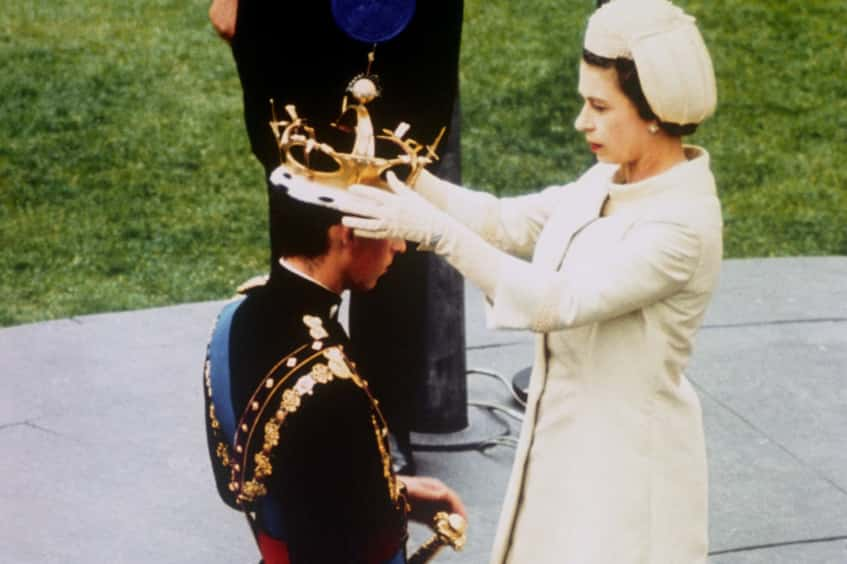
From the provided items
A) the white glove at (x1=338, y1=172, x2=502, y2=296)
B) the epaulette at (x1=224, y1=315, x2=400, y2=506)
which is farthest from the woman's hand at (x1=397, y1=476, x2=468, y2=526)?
the white glove at (x1=338, y1=172, x2=502, y2=296)

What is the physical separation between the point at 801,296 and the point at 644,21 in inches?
193

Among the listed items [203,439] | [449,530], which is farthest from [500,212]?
[203,439]

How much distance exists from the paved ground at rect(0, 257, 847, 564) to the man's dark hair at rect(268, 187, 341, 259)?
8.25ft

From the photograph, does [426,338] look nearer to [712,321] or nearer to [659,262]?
[712,321]

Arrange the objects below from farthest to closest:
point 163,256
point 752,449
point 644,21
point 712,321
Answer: point 163,256 < point 712,321 < point 752,449 < point 644,21

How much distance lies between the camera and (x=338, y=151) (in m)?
2.95

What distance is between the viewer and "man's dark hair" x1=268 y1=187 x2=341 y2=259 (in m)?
2.91

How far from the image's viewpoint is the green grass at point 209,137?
9227 millimetres

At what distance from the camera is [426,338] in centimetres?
600

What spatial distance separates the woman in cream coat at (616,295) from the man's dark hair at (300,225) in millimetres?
275

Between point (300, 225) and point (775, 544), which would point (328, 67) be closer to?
point (300, 225)

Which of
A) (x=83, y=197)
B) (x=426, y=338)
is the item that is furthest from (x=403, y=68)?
(x=83, y=197)

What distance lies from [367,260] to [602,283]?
0.62 m

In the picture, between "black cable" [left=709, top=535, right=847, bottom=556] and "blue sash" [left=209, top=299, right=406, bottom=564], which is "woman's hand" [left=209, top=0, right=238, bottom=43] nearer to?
"blue sash" [left=209, top=299, right=406, bottom=564]
